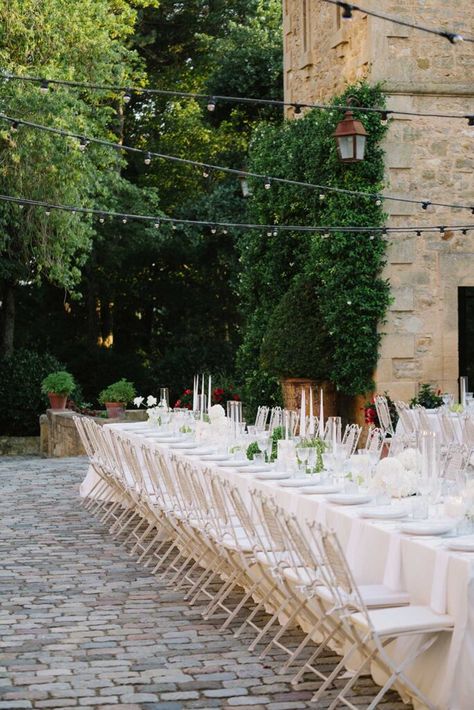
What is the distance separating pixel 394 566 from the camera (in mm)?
5965

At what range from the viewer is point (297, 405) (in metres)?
16.8

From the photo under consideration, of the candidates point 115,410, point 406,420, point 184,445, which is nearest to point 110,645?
point 184,445

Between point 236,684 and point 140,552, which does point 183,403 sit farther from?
point 236,684

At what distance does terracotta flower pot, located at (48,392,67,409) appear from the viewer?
20812 mm

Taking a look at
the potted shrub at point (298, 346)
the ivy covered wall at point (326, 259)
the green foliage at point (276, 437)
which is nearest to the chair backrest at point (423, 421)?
the ivy covered wall at point (326, 259)

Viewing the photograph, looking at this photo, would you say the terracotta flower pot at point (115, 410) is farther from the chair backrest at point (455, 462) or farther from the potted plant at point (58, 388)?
the chair backrest at point (455, 462)

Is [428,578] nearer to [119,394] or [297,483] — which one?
[297,483]

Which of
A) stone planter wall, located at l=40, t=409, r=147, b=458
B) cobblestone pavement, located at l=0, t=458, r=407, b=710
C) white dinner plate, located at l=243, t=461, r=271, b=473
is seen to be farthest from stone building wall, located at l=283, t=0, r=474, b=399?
white dinner plate, located at l=243, t=461, r=271, b=473

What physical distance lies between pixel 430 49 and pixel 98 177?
23.9ft

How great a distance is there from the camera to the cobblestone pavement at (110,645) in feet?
18.7

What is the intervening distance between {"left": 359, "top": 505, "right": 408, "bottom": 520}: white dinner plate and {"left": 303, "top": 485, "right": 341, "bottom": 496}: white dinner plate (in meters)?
0.81

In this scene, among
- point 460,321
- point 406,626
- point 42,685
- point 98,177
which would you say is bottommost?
point 42,685

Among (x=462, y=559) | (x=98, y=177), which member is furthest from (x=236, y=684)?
(x=98, y=177)

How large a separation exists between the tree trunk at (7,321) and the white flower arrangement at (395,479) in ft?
57.4
